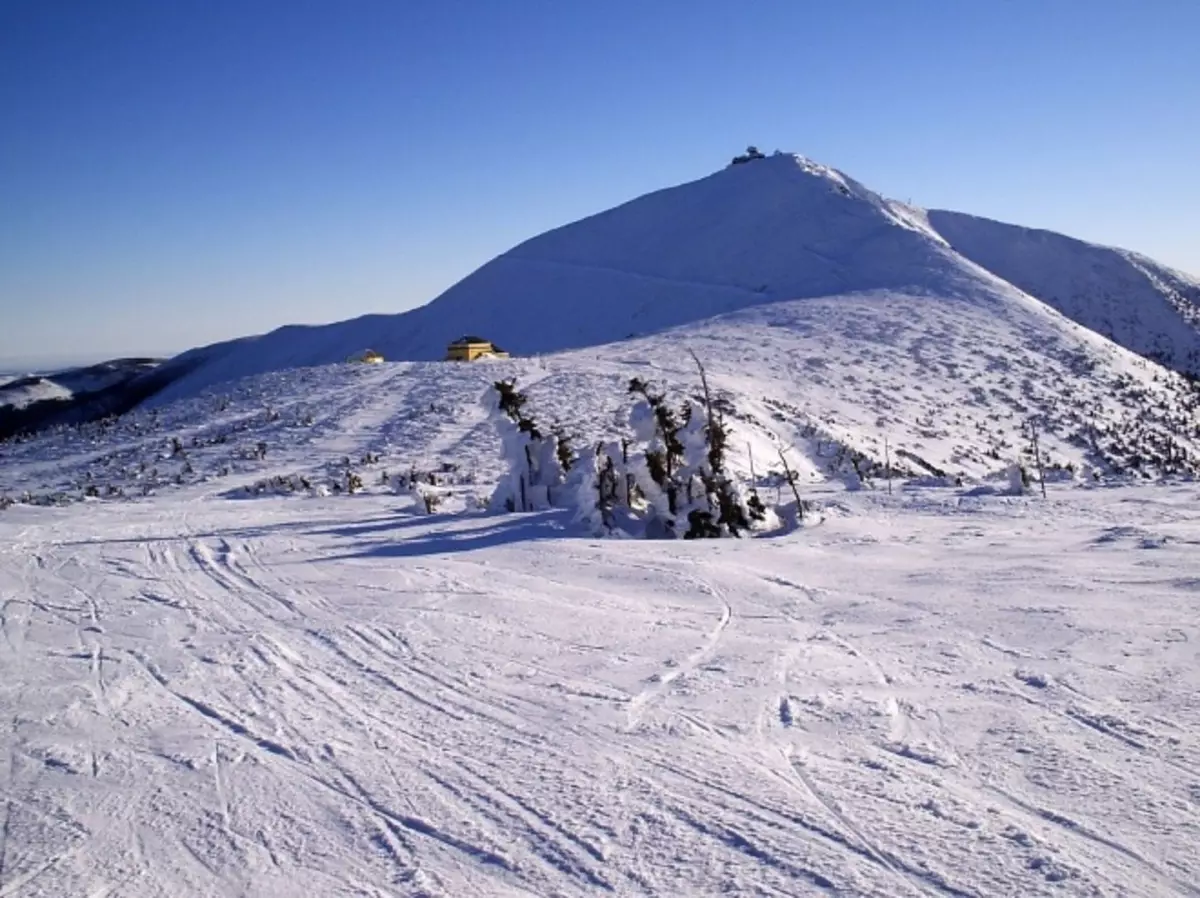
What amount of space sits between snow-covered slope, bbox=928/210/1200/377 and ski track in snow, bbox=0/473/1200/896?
6086 centimetres

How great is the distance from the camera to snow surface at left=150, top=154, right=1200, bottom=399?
2562 inches

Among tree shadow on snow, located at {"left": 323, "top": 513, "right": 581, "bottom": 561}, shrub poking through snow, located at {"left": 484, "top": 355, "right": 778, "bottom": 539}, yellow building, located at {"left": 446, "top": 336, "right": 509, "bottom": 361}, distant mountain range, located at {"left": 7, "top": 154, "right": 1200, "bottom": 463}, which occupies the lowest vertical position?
tree shadow on snow, located at {"left": 323, "top": 513, "right": 581, "bottom": 561}

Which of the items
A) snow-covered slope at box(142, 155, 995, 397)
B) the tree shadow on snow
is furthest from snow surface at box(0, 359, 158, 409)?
the tree shadow on snow

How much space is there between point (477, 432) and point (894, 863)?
25.7 m

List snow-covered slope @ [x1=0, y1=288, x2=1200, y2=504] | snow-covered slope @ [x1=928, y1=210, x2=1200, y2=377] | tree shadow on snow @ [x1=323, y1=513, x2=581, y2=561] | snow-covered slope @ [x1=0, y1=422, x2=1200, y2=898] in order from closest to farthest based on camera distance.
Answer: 1. snow-covered slope @ [x1=0, y1=422, x2=1200, y2=898]
2. tree shadow on snow @ [x1=323, y1=513, x2=581, y2=561]
3. snow-covered slope @ [x1=0, y1=288, x2=1200, y2=504]
4. snow-covered slope @ [x1=928, y1=210, x2=1200, y2=377]

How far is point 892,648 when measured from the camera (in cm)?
750

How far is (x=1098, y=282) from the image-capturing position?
258 feet

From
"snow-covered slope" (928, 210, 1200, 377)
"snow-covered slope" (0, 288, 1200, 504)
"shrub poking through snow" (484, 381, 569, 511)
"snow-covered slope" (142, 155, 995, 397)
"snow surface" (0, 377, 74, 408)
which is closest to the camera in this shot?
"shrub poking through snow" (484, 381, 569, 511)

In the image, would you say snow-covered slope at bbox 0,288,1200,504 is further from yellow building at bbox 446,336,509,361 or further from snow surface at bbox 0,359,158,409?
snow surface at bbox 0,359,158,409

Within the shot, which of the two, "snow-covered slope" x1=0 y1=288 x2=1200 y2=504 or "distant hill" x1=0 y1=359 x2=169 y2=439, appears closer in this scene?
"snow-covered slope" x1=0 y1=288 x2=1200 y2=504

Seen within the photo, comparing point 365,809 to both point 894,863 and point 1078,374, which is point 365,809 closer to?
point 894,863

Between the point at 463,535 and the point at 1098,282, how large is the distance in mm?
79445

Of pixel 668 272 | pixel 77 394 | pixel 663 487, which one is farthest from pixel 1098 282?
pixel 77 394

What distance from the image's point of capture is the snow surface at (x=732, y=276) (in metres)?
65.1
